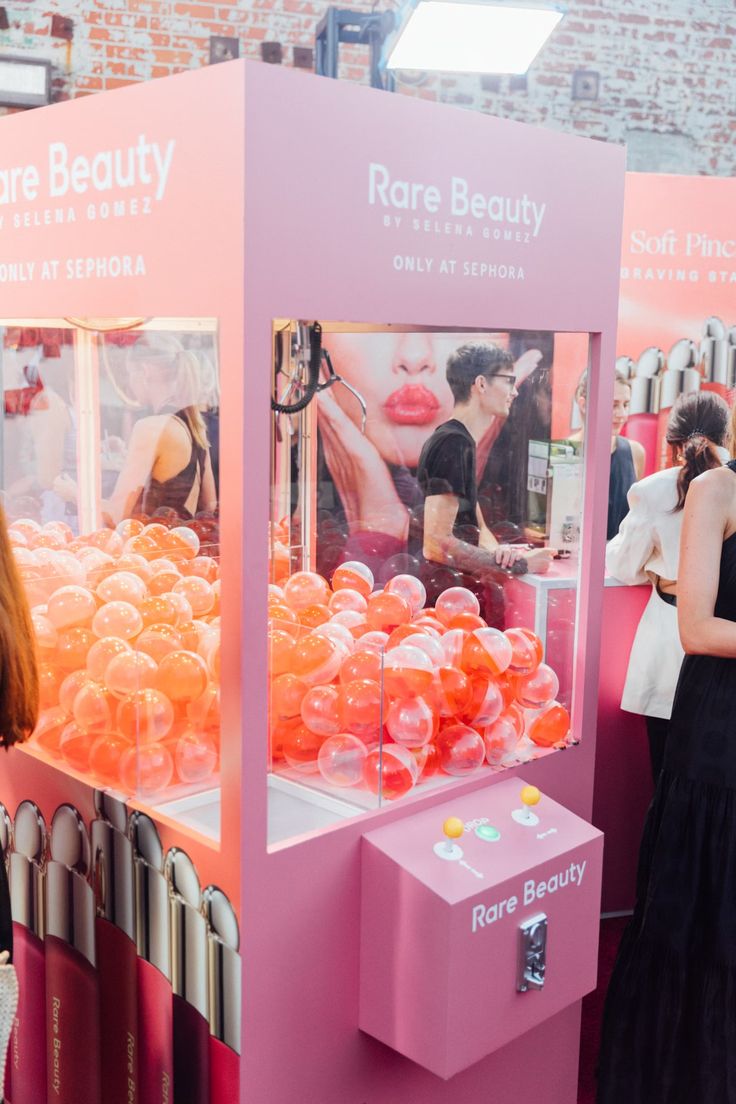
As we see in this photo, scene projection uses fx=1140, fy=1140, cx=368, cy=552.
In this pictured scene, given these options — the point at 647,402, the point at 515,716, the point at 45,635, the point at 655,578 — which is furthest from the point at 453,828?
the point at 647,402

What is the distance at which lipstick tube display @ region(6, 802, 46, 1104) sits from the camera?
2.14 m

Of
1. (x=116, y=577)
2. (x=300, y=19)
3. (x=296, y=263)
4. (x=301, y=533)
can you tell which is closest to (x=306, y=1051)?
(x=116, y=577)

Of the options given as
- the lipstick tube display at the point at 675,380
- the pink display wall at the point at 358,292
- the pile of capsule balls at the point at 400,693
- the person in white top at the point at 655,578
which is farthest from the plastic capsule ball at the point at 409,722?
the lipstick tube display at the point at 675,380

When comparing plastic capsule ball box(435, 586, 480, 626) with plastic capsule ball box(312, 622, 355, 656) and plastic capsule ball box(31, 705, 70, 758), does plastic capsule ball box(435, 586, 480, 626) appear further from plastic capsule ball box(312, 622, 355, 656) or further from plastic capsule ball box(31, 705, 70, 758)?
plastic capsule ball box(31, 705, 70, 758)

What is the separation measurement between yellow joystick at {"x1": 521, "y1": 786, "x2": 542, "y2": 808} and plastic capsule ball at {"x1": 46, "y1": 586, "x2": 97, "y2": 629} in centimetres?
85

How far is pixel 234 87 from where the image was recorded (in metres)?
1.50

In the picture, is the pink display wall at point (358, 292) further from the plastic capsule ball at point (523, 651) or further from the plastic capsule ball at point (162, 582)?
the plastic capsule ball at point (162, 582)

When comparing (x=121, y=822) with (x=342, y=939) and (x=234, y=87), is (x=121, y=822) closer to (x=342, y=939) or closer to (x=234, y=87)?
(x=342, y=939)

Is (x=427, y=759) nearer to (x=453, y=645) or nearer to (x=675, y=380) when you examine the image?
(x=453, y=645)

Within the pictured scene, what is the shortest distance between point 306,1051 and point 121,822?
0.48 meters

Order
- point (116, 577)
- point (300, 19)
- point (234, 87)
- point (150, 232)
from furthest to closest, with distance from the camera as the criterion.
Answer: point (300, 19) < point (116, 577) < point (150, 232) < point (234, 87)

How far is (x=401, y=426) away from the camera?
2.47 meters

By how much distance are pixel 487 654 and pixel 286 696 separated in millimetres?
392

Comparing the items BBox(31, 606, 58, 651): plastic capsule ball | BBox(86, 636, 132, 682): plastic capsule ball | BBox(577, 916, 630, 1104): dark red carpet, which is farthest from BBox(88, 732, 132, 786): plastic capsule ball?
BBox(577, 916, 630, 1104): dark red carpet
